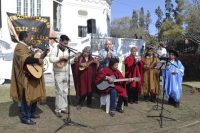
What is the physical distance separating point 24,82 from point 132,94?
175 inches

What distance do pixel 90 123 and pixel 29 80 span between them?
6.01 ft

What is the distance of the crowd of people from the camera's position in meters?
10.7

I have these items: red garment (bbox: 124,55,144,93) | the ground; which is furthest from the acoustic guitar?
red garment (bbox: 124,55,144,93)

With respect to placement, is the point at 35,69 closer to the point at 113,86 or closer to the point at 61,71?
the point at 61,71

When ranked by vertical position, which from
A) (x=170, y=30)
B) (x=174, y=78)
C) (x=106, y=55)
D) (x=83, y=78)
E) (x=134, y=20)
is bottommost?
(x=174, y=78)

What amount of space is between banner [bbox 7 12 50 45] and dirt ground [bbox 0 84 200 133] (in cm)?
445

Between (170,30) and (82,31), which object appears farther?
(170,30)

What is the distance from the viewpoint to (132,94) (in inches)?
556

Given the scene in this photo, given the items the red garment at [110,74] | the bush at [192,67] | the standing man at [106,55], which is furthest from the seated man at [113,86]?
the bush at [192,67]

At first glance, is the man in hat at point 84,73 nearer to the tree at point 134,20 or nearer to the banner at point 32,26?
the banner at point 32,26

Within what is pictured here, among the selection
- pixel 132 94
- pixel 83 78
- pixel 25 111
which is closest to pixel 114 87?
pixel 83 78

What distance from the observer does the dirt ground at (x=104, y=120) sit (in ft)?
35.3

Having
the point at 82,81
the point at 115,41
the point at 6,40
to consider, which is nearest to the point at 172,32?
the point at 115,41

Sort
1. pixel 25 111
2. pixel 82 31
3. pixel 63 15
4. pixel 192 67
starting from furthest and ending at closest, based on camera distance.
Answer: pixel 82 31
pixel 63 15
pixel 192 67
pixel 25 111
